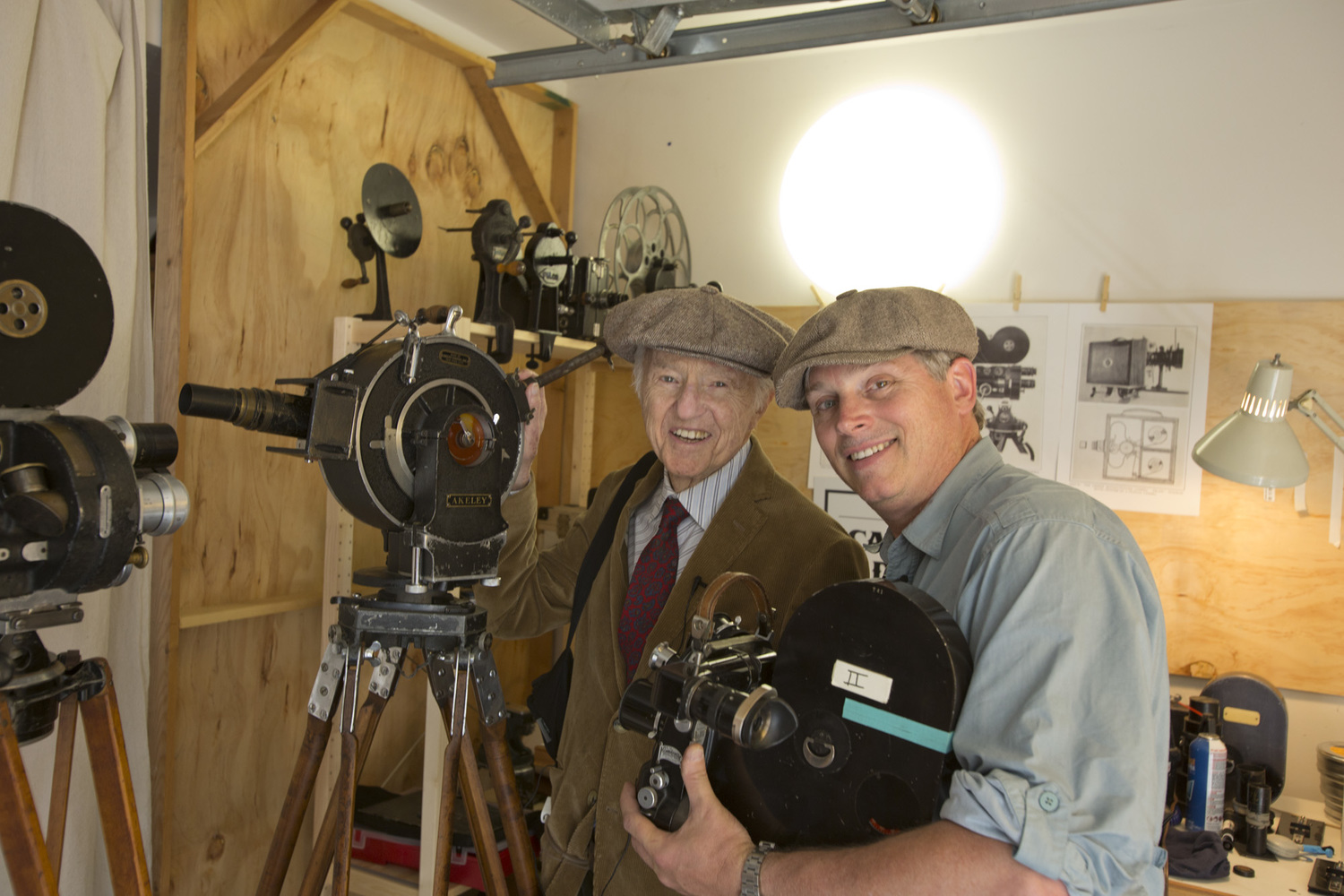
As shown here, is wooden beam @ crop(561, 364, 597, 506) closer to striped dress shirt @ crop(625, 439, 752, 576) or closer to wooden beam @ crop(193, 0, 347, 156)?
wooden beam @ crop(193, 0, 347, 156)

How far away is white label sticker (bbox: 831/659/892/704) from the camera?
1040 mm

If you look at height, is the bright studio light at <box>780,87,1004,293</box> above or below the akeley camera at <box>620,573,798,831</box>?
above

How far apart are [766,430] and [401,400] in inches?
84.0

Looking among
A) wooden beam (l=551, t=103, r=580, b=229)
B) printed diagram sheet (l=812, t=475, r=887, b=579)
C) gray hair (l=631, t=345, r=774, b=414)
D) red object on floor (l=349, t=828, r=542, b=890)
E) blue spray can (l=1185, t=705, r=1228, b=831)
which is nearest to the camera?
gray hair (l=631, t=345, r=774, b=414)

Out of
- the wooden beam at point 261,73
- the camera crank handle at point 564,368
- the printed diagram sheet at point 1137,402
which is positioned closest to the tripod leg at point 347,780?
the camera crank handle at point 564,368

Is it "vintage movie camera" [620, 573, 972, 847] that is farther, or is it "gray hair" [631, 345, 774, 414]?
"gray hair" [631, 345, 774, 414]

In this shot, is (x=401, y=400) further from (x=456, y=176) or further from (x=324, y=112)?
(x=456, y=176)

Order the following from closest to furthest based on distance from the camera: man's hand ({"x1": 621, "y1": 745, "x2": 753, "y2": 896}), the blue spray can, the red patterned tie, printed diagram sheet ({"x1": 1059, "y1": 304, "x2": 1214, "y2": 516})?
1. man's hand ({"x1": 621, "y1": 745, "x2": 753, "y2": 896})
2. the red patterned tie
3. the blue spray can
4. printed diagram sheet ({"x1": 1059, "y1": 304, "x2": 1214, "y2": 516})

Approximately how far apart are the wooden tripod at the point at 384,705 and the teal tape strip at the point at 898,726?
68 cm

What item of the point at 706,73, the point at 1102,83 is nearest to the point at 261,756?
the point at 706,73

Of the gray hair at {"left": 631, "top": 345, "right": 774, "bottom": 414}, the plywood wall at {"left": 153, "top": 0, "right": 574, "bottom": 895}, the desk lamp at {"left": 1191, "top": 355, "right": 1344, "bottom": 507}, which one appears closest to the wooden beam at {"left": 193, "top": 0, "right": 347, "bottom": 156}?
the plywood wall at {"left": 153, "top": 0, "right": 574, "bottom": 895}

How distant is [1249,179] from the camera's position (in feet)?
9.11

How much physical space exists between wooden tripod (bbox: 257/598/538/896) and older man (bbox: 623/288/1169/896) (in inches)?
15.2

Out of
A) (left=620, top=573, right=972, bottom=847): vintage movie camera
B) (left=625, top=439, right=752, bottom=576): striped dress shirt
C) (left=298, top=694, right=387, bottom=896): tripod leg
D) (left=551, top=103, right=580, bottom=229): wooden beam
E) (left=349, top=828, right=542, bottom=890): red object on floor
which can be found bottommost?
(left=349, top=828, right=542, bottom=890): red object on floor
